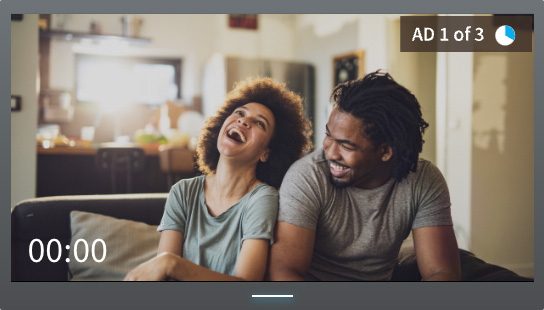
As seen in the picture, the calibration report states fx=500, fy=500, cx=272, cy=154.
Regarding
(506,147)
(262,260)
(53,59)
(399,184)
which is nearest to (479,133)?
(506,147)

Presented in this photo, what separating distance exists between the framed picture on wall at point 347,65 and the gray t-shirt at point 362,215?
1.50 m

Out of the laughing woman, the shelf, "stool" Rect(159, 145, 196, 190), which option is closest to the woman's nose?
the laughing woman

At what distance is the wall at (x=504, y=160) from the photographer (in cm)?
97

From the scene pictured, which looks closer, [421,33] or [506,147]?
[421,33]

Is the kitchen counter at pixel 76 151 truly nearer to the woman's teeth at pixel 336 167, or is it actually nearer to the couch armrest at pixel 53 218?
the couch armrest at pixel 53 218

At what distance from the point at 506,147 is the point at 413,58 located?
382 millimetres

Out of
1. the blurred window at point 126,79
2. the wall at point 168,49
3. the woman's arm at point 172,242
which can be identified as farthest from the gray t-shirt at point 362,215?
the blurred window at point 126,79

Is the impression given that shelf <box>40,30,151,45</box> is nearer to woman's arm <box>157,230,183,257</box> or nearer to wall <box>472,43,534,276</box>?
wall <box>472,43,534,276</box>

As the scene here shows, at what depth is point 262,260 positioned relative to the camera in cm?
94

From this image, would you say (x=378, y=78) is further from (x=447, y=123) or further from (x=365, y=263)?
(x=447, y=123)

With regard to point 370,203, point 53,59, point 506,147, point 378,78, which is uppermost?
point 53,59

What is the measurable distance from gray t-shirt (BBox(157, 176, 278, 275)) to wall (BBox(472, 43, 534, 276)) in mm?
479

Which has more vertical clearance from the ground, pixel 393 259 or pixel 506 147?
pixel 506 147
